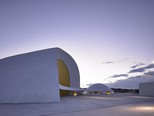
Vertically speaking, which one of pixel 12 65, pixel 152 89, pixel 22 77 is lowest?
pixel 152 89

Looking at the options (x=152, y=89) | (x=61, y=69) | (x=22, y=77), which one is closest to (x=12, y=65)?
(x=22, y=77)

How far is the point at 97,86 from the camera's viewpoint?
60625 mm

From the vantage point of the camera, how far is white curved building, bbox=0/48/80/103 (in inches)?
834

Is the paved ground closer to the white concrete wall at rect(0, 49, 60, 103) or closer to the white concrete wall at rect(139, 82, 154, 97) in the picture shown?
the white concrete wall at rect(0, 49, 60, 103)

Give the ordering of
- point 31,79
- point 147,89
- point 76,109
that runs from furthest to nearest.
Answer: point 147,89 < point 31,79 < point 76,109

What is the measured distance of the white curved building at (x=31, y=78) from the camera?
21.2 m

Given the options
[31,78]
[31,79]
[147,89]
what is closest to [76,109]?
[31,79]

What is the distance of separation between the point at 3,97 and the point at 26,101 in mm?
3459

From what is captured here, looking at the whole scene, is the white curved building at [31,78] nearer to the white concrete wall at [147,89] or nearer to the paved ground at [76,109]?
the paved ground at [76,109]

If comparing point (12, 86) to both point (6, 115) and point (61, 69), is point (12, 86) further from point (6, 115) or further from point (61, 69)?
point (61, 69)

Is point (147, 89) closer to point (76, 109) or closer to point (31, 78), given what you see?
point (31, 78)

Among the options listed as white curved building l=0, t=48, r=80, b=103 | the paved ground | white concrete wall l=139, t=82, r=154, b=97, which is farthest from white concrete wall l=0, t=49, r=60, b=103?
white concrete wall l=139, t=82, r=154, b=97

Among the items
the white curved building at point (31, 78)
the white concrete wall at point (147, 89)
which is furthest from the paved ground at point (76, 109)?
the white concrete wall at point (147, 89)

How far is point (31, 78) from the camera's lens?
22734 millimetres
